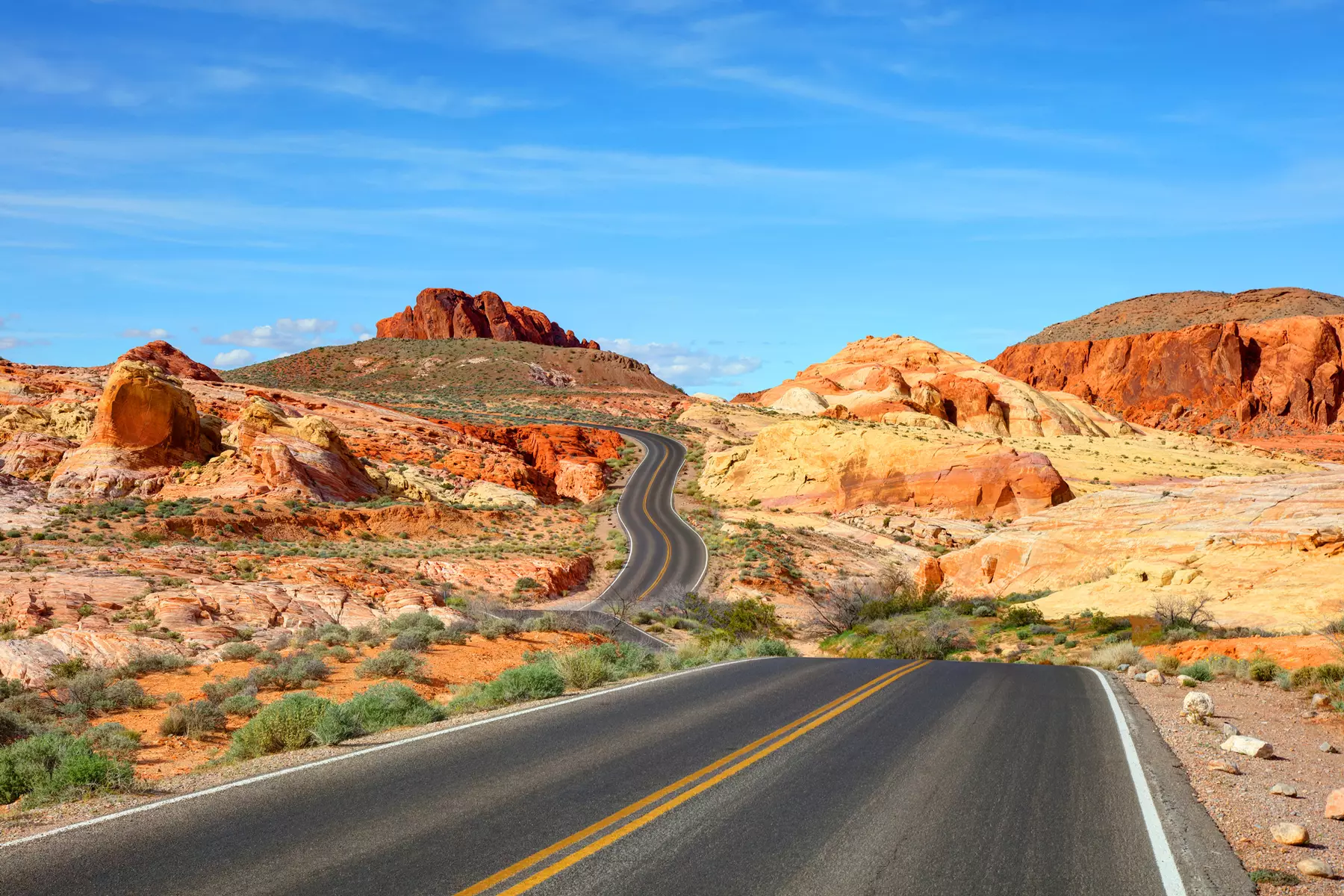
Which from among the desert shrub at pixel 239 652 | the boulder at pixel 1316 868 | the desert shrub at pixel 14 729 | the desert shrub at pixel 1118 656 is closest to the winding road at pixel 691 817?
the boulder at pixel 1316 868

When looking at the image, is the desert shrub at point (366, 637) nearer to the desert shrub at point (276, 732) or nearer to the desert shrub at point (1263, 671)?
the desert shrub at point (276, 732)

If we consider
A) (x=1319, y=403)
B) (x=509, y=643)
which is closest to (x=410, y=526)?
(x=509, y=643)

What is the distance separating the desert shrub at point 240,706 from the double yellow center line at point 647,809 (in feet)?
31.4

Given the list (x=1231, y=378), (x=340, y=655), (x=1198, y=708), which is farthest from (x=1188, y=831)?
(x=1231, y=378)

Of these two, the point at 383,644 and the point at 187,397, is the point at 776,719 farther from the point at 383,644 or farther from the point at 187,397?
the point at 187,397

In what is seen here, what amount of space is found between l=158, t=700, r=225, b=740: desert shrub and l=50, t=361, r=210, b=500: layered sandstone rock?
35496 mm

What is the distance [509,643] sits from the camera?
72.9 feet

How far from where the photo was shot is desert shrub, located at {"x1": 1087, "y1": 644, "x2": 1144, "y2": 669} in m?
18.0

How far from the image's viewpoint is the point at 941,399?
95.8 meters

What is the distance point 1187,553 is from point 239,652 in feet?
82.3

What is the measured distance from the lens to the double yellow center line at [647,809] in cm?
570

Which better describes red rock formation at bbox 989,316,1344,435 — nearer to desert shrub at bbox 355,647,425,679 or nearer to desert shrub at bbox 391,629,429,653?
desert shrub at bbox 391,629,429,653

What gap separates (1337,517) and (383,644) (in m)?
25.7

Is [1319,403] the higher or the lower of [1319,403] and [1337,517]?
the higher
